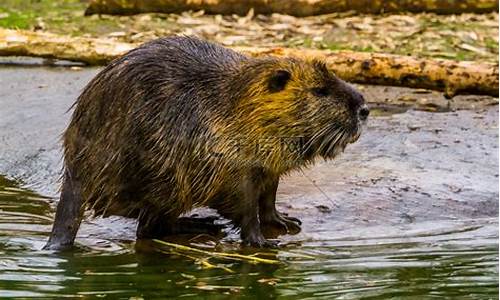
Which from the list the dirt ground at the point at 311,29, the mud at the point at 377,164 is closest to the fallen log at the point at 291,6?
the dirt ground at the point at 311,29

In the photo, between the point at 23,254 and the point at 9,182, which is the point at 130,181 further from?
A: the point at 9,182

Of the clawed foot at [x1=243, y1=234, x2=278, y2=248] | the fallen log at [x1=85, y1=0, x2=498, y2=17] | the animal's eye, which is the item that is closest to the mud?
the clawed foot at [x1=243, y1=234, x2=278, y2=248]

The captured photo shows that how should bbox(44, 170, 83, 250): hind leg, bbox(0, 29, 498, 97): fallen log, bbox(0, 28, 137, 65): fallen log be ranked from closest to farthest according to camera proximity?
1. bbox(44, 170, 83, 250): hind leg
2. bbox(0, 29, 498, 97): fallen log
3. bbox(0, 28, 137, 65): fallen log

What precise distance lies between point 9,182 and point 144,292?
7.50ft

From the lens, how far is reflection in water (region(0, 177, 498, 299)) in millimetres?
3631

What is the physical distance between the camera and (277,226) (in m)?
4.74

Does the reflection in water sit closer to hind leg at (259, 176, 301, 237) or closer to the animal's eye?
hind leg at (259, 176, 301, 237)

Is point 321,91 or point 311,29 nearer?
point 321,91

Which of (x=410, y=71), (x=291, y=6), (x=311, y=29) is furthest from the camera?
(x=291, y=6)

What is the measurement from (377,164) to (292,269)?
5.17 feet

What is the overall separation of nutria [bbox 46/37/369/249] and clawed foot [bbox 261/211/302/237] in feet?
0.47

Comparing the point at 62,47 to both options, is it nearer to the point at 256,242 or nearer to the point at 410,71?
the point at 410,71

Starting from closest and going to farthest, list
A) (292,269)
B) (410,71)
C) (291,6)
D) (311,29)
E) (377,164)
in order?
(292,269)
(377,164)
(410,71)
(311,29)
(291,6)

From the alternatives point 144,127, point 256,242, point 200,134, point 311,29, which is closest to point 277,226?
point 256,242
